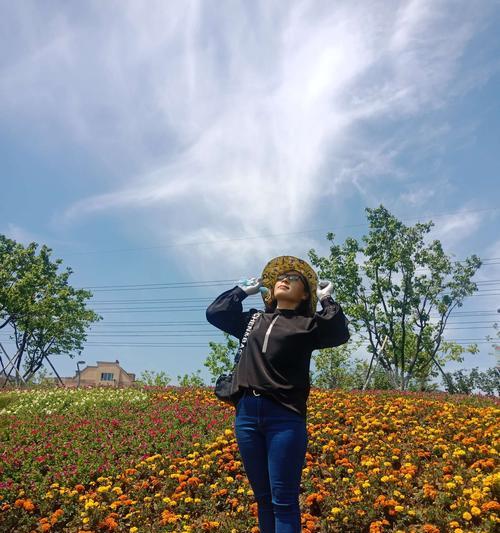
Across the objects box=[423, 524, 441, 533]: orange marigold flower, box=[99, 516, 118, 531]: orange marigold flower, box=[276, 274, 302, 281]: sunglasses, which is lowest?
box=[423, 524, 441, 533]: orange marigold flower

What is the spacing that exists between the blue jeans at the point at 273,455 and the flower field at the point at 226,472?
1.60 m

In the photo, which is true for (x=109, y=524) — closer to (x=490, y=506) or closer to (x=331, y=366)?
(x=490, y=506)

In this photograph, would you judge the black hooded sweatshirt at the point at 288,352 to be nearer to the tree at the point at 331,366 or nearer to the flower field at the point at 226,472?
Result: the flower field at the point at 226,472

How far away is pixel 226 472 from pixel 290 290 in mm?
4008

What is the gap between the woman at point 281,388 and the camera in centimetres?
288

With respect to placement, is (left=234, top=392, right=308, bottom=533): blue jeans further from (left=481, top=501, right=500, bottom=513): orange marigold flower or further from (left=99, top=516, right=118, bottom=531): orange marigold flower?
(left=99, top=516, right=118, bottom=531): orange marigold flower

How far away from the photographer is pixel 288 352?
308 centimetres

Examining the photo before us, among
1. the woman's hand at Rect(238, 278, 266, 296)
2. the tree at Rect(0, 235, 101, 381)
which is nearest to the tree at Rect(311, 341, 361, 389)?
the tree at Rect(0, 235, 101, 381)

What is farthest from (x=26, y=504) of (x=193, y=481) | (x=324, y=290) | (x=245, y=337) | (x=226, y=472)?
(x=324, y=290)

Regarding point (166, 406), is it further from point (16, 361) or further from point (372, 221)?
point (16, 361)

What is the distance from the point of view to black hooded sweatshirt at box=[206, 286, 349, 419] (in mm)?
3014

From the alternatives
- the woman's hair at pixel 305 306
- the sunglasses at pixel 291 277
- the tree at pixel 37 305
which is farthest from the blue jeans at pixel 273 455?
the tree at pixel 37 305

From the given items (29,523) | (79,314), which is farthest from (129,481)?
(79,314)

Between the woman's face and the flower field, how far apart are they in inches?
74.7
